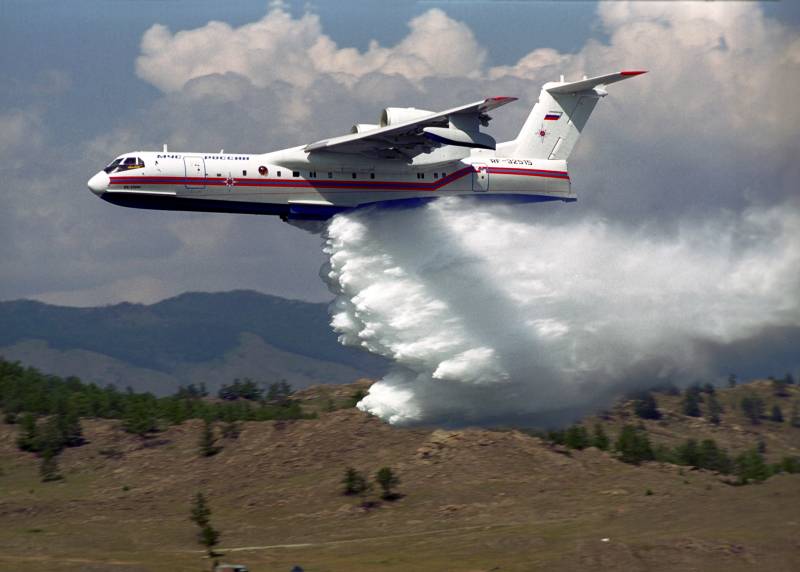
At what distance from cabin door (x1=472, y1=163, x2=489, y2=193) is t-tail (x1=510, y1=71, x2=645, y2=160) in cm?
136

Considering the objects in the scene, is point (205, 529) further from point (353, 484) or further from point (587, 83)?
point (587, 83)

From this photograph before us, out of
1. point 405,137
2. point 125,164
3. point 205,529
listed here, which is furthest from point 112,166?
point 205,529

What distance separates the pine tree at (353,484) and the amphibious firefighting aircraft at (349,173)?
14301 millimetres

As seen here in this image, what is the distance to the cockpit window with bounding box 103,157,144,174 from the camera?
3003 cm

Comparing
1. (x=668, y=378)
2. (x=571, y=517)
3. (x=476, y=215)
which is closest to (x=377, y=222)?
(x=476, y=215)

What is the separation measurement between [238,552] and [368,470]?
9.45m

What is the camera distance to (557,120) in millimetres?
33656

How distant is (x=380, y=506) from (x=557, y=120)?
15.1 meters

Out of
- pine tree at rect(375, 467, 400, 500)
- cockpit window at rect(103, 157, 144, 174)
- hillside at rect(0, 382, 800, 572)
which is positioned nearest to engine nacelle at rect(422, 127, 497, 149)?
cockpit window at rect(103, 157, 144, 174)

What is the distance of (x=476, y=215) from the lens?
3222 centimetres

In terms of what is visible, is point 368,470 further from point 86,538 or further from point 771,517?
point 771,517

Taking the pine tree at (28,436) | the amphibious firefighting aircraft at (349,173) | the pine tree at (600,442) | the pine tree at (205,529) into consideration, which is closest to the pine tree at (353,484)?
the pine tree at (205,529)

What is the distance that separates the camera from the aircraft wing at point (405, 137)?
91.9ft

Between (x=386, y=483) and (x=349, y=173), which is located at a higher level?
(x=349, y=173)
